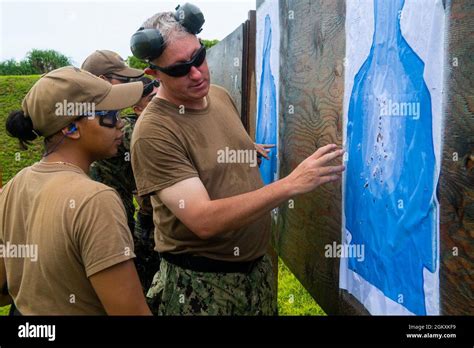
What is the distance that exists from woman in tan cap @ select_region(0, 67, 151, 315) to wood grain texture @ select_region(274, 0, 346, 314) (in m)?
0.83

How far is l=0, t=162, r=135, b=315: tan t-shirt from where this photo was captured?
1498 mm

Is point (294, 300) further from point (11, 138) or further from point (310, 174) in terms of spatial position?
point (11, 138)

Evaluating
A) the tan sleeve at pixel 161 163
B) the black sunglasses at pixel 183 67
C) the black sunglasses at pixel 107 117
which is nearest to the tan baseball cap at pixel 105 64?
the black sunglasses at pixel 183 67

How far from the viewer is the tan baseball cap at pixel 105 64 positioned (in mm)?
3361

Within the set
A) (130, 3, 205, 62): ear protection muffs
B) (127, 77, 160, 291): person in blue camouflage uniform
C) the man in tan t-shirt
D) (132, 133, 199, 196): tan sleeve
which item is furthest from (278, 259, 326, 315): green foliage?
(130, 3, 205, 62): ear protection muffs

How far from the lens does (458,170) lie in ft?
4.22

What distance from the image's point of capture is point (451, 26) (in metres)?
1.28

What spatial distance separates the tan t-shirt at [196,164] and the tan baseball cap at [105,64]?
4.44 feet

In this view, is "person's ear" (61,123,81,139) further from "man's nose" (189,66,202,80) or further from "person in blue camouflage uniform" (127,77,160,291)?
"person in blue camouflage uniform" (127,77,160,291)

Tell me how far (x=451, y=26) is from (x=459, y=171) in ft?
1.13

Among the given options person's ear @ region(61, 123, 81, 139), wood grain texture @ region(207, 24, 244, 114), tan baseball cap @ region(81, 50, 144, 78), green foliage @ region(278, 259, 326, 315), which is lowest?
green foliage @ region(278, 259, 326, 315)

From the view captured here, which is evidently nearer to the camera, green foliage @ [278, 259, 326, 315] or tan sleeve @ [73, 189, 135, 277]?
tan sleeve @ [73, 189, 135, 277]
